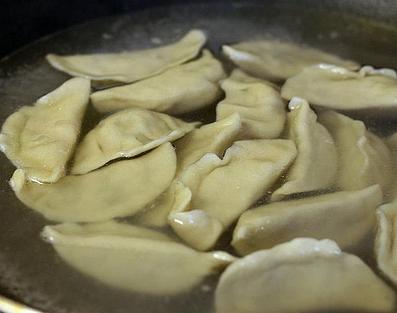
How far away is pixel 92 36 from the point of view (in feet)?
6.92

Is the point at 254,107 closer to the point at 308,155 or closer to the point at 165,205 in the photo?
the point at 308,155

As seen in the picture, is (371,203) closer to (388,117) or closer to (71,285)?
(388,117)

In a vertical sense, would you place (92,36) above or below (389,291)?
above

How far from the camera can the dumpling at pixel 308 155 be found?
1.40 meters

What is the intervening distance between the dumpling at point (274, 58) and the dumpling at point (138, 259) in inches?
28.7

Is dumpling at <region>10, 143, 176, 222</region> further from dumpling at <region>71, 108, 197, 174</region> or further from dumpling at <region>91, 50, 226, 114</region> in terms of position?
dumpling at <region>91, 50, 226, 114</region>

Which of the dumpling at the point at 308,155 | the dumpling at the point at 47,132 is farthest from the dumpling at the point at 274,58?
the dumpling at the point at 47,132

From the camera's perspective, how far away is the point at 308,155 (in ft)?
4.78

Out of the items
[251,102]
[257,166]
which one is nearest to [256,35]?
[251,102]

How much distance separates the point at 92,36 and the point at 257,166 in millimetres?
929

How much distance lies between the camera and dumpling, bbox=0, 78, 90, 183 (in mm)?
1442

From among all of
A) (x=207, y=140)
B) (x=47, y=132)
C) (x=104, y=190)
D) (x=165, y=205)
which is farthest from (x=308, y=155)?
(x=47, y=132)

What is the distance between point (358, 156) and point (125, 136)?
0.53m

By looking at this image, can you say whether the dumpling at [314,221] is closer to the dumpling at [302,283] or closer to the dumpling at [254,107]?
the dumpling at [302,283]
